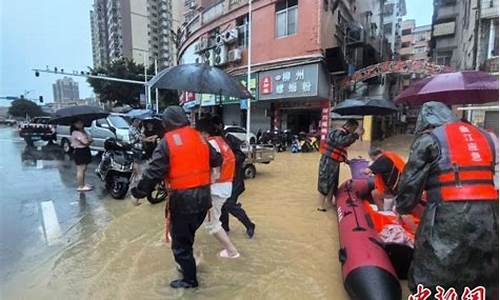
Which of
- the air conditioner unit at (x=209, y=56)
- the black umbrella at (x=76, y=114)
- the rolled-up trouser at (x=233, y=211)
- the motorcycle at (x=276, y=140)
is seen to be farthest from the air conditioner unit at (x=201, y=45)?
the rolled-up trouser at (x=233, y=211)

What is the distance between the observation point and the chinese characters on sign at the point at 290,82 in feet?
51.2

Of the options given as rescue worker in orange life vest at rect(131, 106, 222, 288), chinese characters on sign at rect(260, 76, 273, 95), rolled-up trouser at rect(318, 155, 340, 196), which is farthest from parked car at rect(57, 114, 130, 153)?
rescue worker in orange life vest at rect(131, 106, 222, 288)

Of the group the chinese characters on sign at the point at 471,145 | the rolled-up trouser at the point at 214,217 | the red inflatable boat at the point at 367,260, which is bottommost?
the red inflatable boat at the point at 367,260

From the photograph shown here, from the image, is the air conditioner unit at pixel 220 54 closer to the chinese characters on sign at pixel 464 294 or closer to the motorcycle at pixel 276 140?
the motorcycle at pixel 276 140

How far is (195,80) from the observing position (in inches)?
166

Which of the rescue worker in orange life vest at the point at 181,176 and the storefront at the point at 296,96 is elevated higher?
the storefront at the point at 296,96

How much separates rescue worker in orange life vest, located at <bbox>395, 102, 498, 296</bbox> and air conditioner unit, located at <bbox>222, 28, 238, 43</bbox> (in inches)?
708

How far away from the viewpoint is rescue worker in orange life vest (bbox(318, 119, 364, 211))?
5418 mm

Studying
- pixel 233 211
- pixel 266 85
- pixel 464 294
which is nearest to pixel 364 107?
pixel 233 211

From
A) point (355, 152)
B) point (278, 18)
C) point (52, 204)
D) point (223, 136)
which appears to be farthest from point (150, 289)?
point (278, 18)

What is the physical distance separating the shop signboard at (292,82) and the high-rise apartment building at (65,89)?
9288 centimetres

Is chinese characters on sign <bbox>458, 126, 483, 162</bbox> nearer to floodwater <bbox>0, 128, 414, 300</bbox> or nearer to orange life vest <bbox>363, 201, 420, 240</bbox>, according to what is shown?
orange life vest <bbox>363, 201, 420, 240</bbox>

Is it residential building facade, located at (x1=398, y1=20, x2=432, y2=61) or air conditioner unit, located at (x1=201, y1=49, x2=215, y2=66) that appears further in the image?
residential building facade, located at (x1=398, y1=20, x2=432, y2=61)

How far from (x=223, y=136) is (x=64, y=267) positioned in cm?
234
